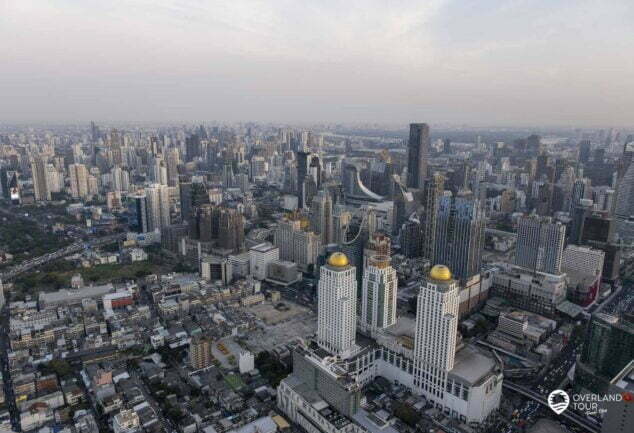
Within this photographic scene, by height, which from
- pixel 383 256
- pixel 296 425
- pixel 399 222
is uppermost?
pixel 383 256

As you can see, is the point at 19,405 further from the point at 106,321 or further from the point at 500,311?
the point at 500,311

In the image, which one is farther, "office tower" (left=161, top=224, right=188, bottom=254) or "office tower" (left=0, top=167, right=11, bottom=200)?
"office tower" (left=0, top=167, right=11, bottom=200)

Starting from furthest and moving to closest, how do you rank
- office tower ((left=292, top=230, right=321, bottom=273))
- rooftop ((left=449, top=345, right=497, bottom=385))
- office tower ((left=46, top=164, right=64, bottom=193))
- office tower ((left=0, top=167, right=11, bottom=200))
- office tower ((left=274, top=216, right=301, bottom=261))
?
office tower ((left=46, top=164, right=64, bottom=193)), office tower ((left=0, top=167, right=11, bottom=200)), office tower ((left=274, top=216, right=301, bottom=261)), office tower ((left=292, top=230, right=321, bottom=273)), rooftop ((left=449, top=345, right=497, bottom=385))

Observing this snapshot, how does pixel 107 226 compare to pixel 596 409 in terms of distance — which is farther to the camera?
pixel 107 226

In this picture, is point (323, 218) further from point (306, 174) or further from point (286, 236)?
point (306, 174)

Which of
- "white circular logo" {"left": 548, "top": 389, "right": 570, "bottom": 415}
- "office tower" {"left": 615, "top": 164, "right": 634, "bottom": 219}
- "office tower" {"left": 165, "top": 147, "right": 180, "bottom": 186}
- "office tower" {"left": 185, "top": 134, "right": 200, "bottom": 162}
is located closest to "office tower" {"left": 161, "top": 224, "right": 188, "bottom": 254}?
"office tower" {"left": 165, "top": 147, "right": 180, "bottom": 186}

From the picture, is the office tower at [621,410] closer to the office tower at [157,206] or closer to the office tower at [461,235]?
the office tower at [461,235]

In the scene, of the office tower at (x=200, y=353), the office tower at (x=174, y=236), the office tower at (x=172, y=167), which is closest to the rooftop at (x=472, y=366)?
the office tower at (x=200, y=353)

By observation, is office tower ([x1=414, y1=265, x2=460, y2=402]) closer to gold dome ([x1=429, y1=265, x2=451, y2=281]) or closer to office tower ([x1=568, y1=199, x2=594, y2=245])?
gold dome ([x1=429, y1=265, x2=451, y2=281])

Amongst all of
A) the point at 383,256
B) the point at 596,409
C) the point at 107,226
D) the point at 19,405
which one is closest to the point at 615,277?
the point at 596,409
